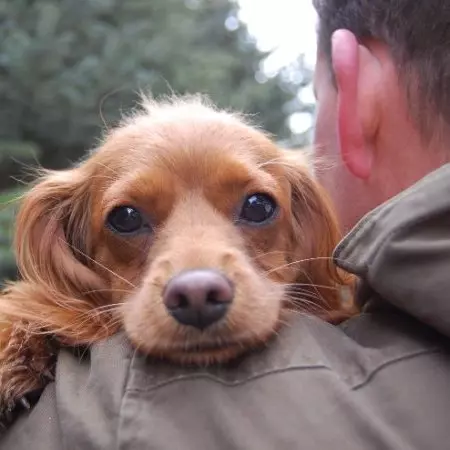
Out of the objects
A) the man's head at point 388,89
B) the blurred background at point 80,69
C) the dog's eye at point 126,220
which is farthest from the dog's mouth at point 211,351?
the blurred background at point 80,69

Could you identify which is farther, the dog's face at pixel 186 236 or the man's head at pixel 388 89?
the man's head at pixel 388 89

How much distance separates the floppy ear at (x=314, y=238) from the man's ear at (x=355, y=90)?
378mm

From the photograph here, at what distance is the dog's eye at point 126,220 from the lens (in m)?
2.14

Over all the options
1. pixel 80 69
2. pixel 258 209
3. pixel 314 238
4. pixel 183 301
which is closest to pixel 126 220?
pixel 258 209

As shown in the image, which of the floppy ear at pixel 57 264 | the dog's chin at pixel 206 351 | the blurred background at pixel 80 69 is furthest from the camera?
the blurred background at pixel 80 69

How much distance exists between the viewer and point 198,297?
163 centimetres

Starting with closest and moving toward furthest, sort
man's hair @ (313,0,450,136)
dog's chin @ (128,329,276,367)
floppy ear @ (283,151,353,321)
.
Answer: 1. dog's chin @ (128,329,276,367)
2. man's hair @ (313,0,450,136)
3. floppy ear @ (283,151,353,321)

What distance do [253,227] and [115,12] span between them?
4.33 m

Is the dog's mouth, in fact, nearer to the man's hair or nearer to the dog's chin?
the dog's chin

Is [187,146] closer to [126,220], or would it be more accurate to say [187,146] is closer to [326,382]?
[126,220]

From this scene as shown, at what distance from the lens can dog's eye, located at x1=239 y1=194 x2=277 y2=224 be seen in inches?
85.8

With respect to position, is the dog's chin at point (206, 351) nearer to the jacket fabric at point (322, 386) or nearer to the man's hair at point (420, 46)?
the jacket fabric at point (322, 386)

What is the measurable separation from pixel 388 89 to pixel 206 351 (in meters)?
0.91

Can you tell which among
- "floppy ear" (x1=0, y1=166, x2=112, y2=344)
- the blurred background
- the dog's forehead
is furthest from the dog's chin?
the blurred background
